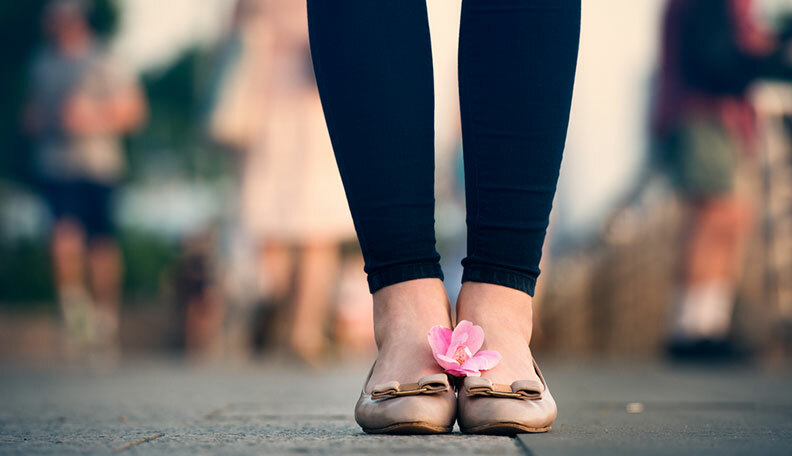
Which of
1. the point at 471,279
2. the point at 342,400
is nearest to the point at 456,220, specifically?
the point at 342,400

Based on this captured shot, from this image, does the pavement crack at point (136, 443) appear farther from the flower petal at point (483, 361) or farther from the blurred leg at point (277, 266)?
the blurred leg at point (277, 266)

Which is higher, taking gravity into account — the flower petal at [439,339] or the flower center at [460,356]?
the flower petal at [439,339]

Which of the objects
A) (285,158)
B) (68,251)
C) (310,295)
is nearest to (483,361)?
(310,295)

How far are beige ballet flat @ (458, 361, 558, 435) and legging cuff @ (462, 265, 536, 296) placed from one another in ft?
0.43

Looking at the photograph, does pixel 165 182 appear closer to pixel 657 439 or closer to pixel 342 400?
pixel 342 400

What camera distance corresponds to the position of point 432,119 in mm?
1257

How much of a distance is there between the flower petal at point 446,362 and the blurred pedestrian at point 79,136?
421 cm

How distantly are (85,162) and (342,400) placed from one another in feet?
12.3

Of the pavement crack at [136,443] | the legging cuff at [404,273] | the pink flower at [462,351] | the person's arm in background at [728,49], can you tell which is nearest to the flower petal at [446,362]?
the pink flower at [462,351]

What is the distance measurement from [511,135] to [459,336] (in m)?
0.26

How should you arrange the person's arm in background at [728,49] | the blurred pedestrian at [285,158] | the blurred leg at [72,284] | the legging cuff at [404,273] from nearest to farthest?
the legging cuff at [404,273]
the person's arm in background at [728,49]
the blurred pedestrian at [285,158]
the blurred leg at [72,284]

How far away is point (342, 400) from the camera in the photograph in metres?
1.99

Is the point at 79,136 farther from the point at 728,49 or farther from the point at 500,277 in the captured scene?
the point at 500,277

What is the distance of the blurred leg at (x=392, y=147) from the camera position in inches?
48.4
